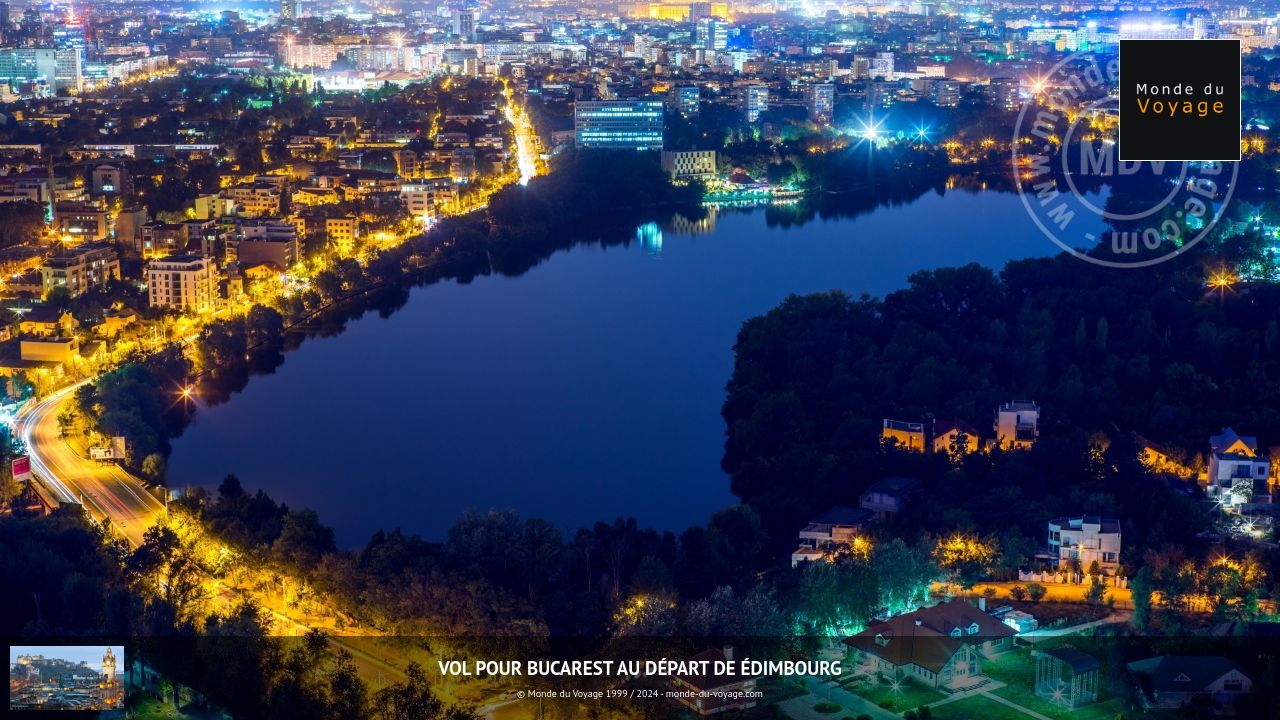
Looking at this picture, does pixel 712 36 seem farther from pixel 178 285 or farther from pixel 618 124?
pixel 178 285

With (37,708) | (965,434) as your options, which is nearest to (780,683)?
(37,708)

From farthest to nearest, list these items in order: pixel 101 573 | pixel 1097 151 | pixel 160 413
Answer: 1. pixel 1097 151
2. pixel 160 413
3. pixel 101 573

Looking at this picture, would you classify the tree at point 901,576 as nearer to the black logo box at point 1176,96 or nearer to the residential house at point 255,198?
the black logo box at point 1176,96

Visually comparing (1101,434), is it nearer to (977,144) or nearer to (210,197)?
(210,197)

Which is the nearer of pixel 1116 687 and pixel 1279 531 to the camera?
pixel 1116 687

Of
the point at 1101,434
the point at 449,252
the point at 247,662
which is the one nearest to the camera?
the point at 247,662

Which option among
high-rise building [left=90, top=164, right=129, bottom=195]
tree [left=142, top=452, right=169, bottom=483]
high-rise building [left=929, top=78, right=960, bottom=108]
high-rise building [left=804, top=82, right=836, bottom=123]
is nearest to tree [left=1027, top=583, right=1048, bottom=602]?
tree [left=142, top=452, right=169, bottom=483]

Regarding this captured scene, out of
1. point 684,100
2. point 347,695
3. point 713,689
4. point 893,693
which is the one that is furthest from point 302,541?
point 684,100
